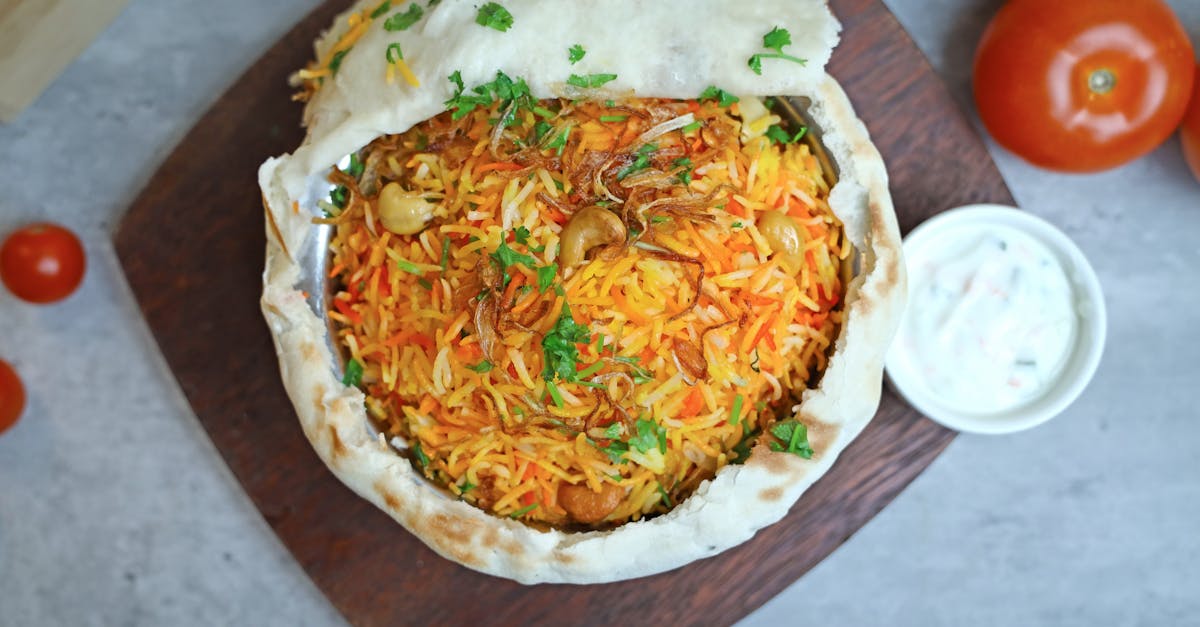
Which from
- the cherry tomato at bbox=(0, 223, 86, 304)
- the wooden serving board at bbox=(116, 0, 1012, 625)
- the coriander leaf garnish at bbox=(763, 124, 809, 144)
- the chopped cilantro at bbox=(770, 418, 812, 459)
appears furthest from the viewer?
the cherry tomato at bbox=(0, 223, 86, 304)

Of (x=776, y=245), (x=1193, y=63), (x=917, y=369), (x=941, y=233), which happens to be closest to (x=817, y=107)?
(x=776, y=245)

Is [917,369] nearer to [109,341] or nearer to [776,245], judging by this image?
[776,245]

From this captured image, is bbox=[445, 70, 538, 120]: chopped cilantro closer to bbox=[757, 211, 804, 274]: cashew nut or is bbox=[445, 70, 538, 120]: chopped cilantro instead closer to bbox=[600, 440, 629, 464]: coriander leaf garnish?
bbox=[757, 211, 804, 274]: cashew nut

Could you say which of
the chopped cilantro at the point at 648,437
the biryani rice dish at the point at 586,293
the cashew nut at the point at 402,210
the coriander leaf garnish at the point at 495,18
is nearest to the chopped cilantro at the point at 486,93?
the biryani rice dish at the point at 586,293

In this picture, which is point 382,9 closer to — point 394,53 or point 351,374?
point 394,53

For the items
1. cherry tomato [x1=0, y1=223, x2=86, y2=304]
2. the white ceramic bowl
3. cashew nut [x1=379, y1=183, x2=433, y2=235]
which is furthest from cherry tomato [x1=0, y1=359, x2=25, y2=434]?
the white ceramic bowl
